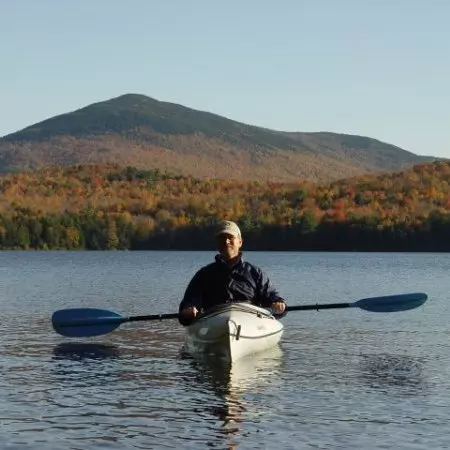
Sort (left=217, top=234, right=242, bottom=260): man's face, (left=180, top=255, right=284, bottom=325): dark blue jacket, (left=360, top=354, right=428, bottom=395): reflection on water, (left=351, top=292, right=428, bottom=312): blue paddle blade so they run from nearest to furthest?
(left=360, top=354, right=428, bottom=395): reflection on water < (left=217, top=234, right=242, bottom=260): man's face < (left=180, top=255, right=284, bottom=325): dark blue jacket < (left=351, top=292, right=428, bottom=312): blue paddle blade

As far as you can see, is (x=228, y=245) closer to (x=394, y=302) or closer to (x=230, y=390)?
(x=230, y=390)

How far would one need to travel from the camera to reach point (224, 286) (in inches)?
888

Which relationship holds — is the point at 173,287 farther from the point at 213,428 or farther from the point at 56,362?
the point at 213,428

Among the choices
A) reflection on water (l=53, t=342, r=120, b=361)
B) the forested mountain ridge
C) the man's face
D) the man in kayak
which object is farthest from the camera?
the forested mountain ridge

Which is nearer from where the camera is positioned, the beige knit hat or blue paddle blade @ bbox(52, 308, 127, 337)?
the beige knit hat

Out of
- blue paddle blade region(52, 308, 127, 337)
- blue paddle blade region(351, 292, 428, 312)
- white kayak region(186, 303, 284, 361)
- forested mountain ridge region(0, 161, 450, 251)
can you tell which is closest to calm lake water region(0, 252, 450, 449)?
white kayak region(186, 303, 284, 361)

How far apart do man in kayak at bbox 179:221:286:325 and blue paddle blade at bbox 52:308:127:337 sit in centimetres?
355

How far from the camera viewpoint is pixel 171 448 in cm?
1471

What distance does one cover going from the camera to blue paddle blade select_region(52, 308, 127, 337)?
2588 centimetres

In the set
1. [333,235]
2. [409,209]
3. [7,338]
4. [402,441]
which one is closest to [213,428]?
[402,441]

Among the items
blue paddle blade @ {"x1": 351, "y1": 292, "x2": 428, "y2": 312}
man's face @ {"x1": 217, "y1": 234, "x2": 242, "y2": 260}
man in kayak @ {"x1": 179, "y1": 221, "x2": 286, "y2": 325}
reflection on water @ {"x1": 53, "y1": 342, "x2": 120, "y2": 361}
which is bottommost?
reflection on water @ {"x1": 53, "y1": 342, "x2": 120, "y2": 361}

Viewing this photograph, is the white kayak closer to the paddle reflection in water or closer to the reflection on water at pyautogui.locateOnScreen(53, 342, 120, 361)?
the paddle reflection in water

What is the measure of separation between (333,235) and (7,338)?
147385 millimetres

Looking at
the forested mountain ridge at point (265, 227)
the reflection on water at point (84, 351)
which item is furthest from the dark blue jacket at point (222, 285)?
the forested mountain ridge at point (265, 227)
